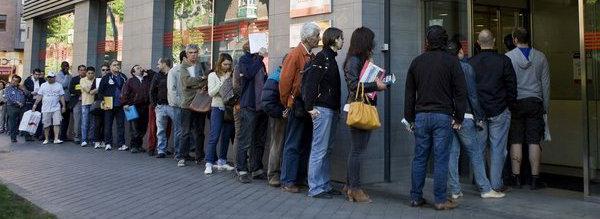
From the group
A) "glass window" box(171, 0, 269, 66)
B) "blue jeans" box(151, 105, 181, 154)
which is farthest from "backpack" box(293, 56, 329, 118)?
"blue jeans" box(151, 105, 181, 154)

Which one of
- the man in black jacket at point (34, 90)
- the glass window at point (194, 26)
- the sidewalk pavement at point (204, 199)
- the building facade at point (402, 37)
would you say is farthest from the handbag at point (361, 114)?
the man in black jacket at point (34, 90)

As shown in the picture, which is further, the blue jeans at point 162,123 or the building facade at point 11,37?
the building facade at point 11,37

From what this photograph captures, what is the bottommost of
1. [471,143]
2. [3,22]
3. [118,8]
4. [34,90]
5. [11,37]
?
[471,143]

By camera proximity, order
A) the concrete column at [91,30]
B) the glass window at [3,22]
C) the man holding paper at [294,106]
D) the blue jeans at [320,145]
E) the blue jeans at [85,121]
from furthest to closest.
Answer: the glass window at [3,22]
the concrete column at [91,30]
the blue jeans at [85,121]
the man holding paper at [294,106]
the blue jeans at [320,145]

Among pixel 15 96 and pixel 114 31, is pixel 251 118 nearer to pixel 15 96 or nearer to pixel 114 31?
pixel 114 31

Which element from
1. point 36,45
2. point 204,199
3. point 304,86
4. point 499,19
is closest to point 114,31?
point 36,45

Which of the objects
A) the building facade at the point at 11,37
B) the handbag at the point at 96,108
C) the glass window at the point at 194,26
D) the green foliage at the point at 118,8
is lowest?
the handbag at the point at 96,108

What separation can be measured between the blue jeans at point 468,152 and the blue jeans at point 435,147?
0.56m

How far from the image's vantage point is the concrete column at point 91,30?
45.9 ft

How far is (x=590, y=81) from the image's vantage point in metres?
6.46

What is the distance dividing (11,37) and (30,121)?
108 feet

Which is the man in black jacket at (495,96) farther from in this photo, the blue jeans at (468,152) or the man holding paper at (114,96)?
the man holding paper at (114,96)

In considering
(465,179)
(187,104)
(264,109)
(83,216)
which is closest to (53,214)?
(83,216)

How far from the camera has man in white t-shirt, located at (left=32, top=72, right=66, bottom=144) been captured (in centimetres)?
1252
